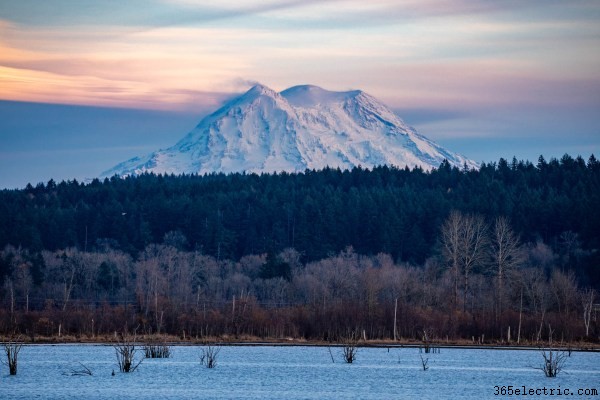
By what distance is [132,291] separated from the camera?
4281 inches

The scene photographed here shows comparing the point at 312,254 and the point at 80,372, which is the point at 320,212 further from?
the point at 80,372

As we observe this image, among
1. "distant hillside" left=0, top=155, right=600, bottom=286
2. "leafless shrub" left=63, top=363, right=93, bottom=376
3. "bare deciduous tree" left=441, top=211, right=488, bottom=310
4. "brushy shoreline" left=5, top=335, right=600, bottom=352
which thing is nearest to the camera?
"leafless shrub" left=63, top=363, right=93, bottom=376

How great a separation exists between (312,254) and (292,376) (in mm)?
76206

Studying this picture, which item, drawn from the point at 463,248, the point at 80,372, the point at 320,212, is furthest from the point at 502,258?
the point at 80,372

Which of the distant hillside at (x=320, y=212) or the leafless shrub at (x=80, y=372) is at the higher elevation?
the distant hillside at (x=320, y=212)

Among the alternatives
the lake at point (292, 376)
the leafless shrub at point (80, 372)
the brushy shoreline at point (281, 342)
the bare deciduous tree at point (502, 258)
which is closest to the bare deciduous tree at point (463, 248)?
the bare deciduous tree at point (502, 258)

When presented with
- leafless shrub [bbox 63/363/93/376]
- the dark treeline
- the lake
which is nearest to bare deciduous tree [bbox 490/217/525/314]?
the dark treeline

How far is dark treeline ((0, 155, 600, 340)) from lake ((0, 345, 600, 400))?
6.59 m

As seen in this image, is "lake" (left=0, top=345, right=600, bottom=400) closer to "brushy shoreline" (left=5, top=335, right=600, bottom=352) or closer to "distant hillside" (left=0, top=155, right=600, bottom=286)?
"brushy shoreline" (left=5, top=335, right=600, bottom=352)

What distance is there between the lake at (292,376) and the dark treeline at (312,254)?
6.59m

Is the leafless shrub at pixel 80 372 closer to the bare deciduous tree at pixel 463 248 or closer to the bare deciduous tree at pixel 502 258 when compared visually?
the bare deciduous tree at pixel 502 258

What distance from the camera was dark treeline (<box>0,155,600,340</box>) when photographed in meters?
74.7

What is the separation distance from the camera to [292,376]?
51.2m

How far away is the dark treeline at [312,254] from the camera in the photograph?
74.7 meters
